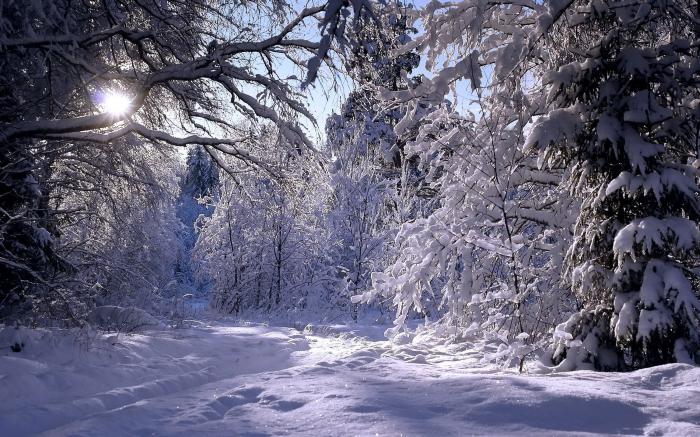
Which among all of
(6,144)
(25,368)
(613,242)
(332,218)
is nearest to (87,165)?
(6,144)

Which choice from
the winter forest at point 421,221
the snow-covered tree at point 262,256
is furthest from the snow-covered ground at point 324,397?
the snow-covered tree at point 262,256

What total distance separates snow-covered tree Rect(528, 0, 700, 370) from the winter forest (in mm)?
26

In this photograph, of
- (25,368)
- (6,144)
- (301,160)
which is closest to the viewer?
(25,368)

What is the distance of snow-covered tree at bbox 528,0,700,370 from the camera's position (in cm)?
461

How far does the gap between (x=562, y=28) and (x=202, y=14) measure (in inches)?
192

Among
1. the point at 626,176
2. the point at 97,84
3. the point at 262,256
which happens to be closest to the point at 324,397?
the point at 626,176

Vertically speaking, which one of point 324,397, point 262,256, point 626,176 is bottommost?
point 324,397

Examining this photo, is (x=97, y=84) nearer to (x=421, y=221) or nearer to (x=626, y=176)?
(x=421, y=221)

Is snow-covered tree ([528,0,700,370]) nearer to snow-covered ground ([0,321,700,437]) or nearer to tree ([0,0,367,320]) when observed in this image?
snow-covered ground ([0,321,700,437])

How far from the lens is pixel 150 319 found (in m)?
9.25

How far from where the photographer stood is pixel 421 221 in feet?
24.4

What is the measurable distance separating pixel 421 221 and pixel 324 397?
156 inches

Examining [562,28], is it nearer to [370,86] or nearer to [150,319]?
[370,86]

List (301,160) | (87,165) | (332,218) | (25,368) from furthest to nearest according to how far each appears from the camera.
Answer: (332,218) < (87,165) < (301,160) < (25,368)
